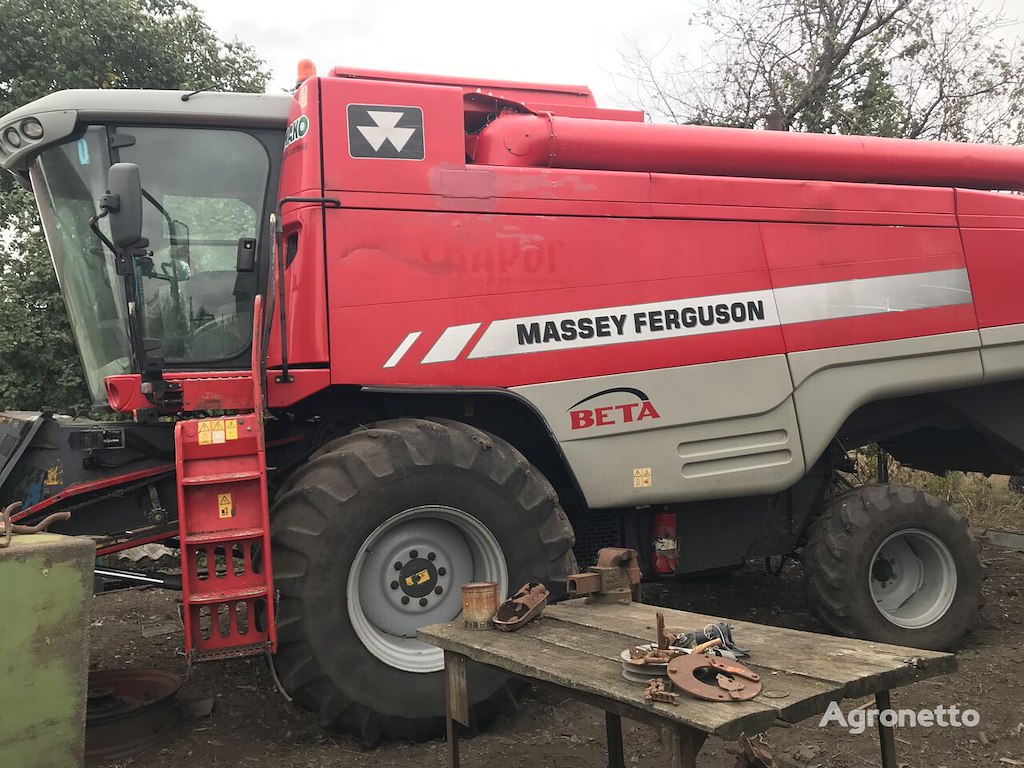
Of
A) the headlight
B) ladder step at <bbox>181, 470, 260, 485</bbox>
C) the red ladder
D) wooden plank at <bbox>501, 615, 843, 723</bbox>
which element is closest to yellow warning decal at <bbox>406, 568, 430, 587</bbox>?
the red ladder

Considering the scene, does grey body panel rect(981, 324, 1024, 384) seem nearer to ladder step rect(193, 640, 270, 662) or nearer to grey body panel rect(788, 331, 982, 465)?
grey body panel rect(788, 331, 982, 465)

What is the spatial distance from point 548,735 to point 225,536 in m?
1.68

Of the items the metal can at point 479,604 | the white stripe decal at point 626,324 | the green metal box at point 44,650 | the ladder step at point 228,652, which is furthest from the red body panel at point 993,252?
the green metal box at point 44,650

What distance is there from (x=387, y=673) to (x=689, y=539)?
6.48ft

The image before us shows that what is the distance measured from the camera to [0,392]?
868 centimetres

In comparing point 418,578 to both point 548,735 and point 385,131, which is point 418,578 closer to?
point 548,735

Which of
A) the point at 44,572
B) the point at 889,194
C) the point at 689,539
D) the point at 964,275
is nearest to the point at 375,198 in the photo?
the point at 44,572

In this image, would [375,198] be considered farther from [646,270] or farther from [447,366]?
[646,270]

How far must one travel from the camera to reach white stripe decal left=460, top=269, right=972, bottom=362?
4293 mm

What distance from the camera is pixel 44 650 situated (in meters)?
2.99

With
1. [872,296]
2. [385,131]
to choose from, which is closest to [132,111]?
[385,131]

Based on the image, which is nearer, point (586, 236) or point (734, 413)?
point (586, 236)

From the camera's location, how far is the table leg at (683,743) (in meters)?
2.07

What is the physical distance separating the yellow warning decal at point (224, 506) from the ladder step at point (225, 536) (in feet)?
0.25
